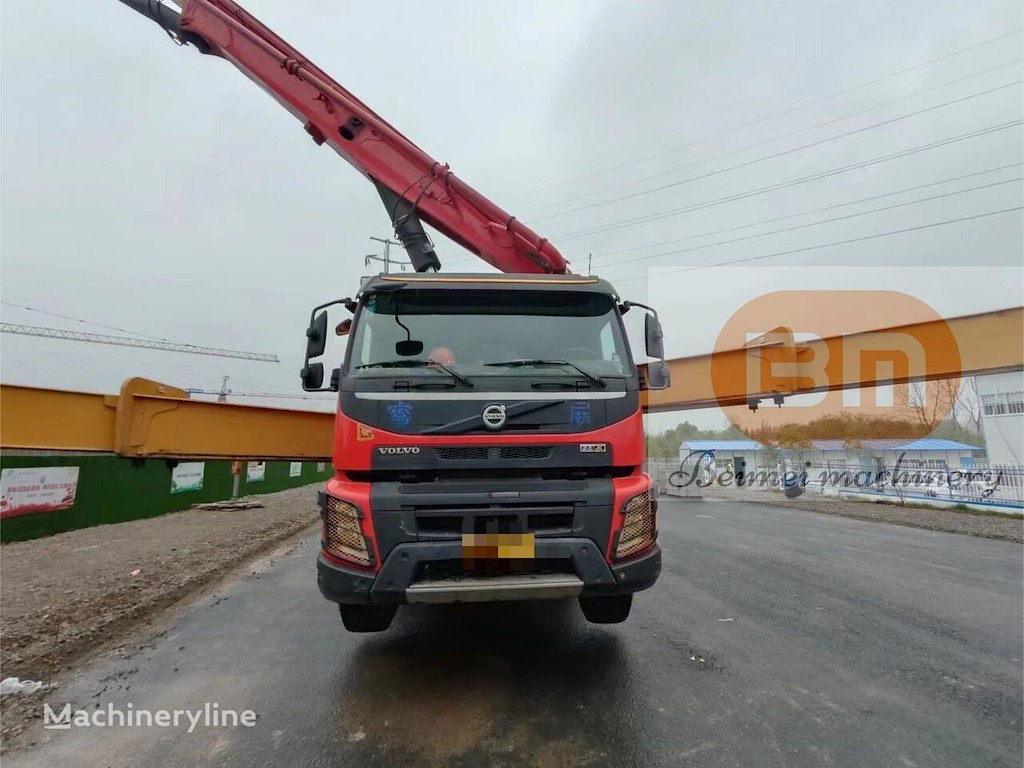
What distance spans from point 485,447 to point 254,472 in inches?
704

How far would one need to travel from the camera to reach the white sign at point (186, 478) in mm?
13500

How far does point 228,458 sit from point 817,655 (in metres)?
5.46

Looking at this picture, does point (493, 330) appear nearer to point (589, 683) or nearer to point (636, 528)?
point (636, 528)

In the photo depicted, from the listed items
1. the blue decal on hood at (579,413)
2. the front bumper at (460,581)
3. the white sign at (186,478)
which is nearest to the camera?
the front bumper at (460,581)

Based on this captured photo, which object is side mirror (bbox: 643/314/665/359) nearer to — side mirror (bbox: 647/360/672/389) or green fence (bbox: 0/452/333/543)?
side mirror (bbox: 647/360/672/389)

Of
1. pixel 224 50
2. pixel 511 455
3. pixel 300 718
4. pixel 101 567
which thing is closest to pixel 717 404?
pixel 511 455

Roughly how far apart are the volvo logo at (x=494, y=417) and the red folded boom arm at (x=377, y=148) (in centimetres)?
309

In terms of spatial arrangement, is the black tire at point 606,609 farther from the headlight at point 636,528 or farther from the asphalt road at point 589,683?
the headlight at point 636,528

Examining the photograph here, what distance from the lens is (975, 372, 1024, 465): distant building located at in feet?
86.8

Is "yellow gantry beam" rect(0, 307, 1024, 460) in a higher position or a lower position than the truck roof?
lower

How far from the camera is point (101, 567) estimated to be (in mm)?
6641

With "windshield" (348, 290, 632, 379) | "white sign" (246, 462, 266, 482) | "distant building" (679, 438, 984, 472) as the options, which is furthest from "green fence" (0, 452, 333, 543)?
"distant building" (679, 438, 984, 472)

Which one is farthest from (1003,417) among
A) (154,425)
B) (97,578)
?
(97,578)

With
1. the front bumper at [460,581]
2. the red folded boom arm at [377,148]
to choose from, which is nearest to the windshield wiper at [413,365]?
the front bumper at [460,581]
